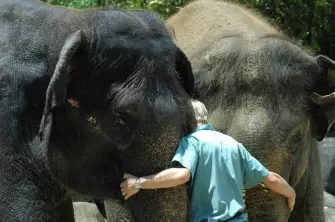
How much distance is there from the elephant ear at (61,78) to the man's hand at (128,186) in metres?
0.47

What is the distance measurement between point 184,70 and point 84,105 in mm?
541

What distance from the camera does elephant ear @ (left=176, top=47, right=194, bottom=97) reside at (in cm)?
411

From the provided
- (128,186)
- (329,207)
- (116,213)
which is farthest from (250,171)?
(329,207)

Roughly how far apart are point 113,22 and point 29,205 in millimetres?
990

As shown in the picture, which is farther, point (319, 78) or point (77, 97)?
point (319, 78)

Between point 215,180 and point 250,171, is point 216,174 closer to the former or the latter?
point 215,180

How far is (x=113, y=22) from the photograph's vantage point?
13.4 feet

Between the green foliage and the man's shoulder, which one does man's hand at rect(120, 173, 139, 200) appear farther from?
the green foliage

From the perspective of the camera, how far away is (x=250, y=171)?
171 inches

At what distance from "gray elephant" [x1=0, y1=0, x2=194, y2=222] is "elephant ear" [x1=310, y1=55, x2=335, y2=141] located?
1.57 m

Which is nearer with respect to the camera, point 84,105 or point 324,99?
point 84,105

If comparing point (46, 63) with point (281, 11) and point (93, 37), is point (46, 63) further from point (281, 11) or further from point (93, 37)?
point (281, 11)

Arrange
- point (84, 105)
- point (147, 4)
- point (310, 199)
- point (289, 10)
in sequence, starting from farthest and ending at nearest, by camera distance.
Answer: point (289, 10) < point (147, 4) < point (310, 199) < point (84, 105)

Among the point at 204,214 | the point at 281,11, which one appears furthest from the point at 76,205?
the point at 204,214
